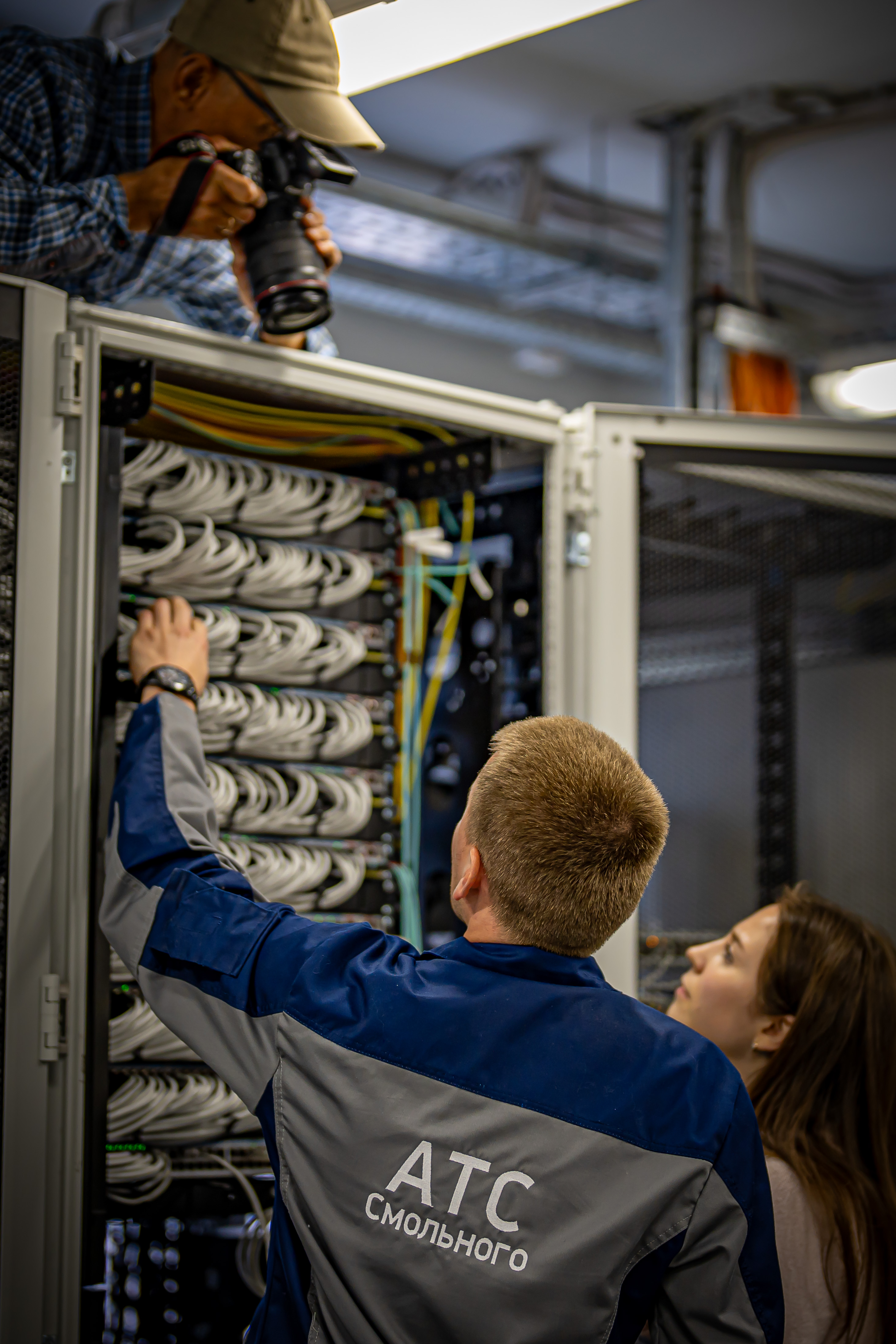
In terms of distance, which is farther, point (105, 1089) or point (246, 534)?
point (246, 534)

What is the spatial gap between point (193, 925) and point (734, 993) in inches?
36.2

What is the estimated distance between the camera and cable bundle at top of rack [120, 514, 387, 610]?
76.0 inches

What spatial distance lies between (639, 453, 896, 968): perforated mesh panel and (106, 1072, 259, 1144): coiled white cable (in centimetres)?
78

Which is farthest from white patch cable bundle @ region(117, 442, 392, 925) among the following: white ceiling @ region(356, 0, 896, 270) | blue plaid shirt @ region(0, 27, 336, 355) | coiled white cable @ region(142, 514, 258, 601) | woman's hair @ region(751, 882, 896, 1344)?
white ceiling @ region(356, 0, 896, 270)

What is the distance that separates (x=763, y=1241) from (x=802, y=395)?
5.36 metres

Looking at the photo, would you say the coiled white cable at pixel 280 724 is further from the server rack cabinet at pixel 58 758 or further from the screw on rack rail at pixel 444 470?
the screw on rack rail at pixel 444 470

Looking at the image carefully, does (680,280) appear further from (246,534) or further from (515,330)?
(246,534)

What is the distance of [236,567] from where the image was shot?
2.00 m

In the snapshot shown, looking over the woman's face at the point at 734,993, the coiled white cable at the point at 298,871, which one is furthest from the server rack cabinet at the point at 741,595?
the coiled white cable at the point at 298,871

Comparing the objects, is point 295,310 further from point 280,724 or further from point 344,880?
point 344,880

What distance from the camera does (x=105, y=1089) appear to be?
1.66 meters

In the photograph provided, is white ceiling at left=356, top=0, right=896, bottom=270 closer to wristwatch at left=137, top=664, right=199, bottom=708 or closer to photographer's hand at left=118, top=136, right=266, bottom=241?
photographer's hand at left=118, top=136, right=266, bottom=241

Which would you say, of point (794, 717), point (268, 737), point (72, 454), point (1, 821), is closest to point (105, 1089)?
point (1, 821)

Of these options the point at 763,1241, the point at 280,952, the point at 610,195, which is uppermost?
the point at 610,195
